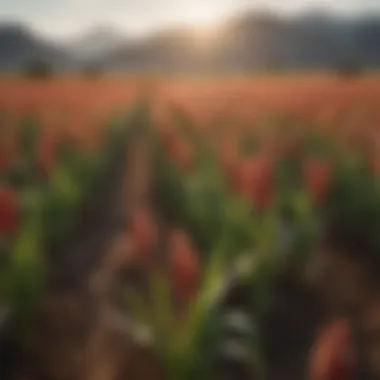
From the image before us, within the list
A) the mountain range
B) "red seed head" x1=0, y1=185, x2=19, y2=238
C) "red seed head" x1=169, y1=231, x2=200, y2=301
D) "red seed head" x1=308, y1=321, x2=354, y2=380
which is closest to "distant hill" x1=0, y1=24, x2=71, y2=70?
the mountain range

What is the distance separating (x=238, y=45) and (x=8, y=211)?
1.16ft

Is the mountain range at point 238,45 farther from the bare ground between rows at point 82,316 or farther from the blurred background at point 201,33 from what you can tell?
the bare ground between rows at point 82,316

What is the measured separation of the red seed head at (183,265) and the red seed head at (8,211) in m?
0.19

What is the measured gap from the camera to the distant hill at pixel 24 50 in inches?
38.6

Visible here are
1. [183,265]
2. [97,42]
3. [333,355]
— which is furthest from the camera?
[97,42]

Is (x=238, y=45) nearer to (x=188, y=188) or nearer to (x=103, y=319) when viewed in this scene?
(x=188, y=188)

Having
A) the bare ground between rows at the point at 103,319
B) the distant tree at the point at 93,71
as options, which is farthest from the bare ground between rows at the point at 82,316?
the distant tree at the point at 93,71

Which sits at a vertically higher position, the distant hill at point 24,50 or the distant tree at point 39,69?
the distant hill at point 24,50

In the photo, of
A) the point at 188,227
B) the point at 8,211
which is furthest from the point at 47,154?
the point at 188,227

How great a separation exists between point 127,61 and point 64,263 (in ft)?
0.89

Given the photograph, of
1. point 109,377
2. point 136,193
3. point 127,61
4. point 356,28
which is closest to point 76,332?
point 109,377

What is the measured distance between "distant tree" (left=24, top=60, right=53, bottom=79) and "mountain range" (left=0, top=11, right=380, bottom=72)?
3 cm

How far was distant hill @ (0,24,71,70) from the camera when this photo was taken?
0.98 m

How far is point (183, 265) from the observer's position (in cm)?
87
